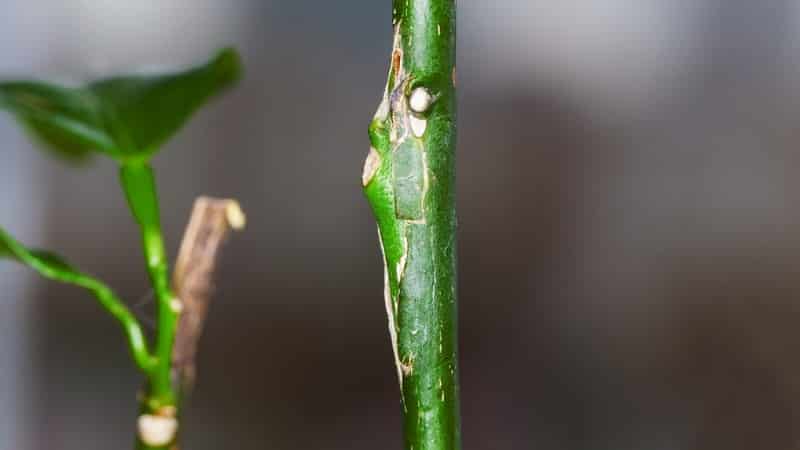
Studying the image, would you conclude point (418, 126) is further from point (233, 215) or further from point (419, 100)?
point (233, 215)

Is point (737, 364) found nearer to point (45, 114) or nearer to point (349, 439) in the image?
point (349, 439)

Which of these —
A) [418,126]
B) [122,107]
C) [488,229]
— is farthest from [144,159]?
[488,229]

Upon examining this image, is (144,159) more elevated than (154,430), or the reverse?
(144,159)

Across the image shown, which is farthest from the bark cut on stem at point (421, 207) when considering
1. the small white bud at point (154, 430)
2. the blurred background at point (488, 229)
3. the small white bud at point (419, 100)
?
the blurred background at point (488, 229)

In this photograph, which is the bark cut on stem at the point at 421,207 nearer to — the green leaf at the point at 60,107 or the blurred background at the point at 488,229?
the green leaf at the point at 60,107

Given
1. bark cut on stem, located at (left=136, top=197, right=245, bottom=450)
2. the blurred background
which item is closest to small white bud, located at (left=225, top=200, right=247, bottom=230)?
bark cut on stem, located at (left=136, top=197, right=245, bottom=450)

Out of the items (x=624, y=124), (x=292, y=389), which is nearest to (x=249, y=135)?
(x=292, y=389)
